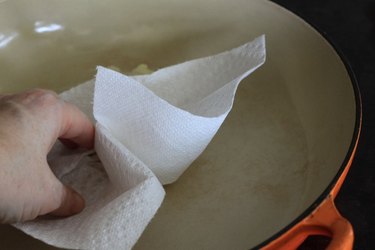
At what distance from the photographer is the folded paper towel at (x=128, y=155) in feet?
1.13

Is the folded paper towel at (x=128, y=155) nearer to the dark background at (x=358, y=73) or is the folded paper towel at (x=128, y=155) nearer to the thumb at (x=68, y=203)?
the thumb at (x=68, y=203)

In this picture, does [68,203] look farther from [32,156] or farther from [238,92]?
[238,92]

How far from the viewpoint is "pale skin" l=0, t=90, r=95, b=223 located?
320 millimetres

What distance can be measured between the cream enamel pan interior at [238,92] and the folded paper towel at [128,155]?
0.03m

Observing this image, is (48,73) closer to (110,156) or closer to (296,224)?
(110,156)

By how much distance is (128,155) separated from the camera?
14.8 inches

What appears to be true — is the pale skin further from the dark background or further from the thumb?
the dark background

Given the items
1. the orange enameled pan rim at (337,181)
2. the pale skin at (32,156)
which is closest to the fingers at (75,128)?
the pale skin at (32,156)

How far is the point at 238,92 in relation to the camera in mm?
504

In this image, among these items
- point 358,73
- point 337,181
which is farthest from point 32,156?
point 358,73

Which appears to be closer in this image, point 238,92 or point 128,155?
point 128,155

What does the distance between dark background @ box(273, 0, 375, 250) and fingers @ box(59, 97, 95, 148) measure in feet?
0.58

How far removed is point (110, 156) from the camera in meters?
0.39

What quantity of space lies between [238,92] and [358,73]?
126mm
